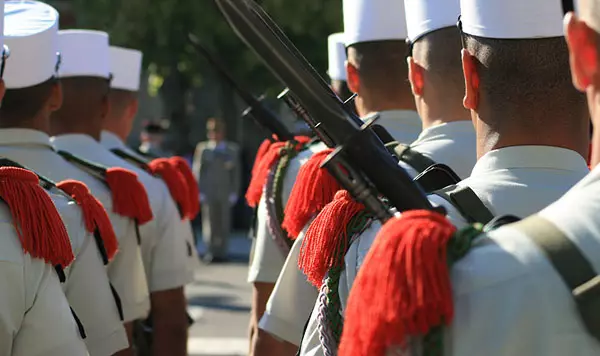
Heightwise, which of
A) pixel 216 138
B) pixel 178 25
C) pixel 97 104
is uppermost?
pixel 97 104

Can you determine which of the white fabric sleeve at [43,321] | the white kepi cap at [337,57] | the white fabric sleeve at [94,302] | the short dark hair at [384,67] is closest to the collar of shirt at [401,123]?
the short dark hair at [384,67]

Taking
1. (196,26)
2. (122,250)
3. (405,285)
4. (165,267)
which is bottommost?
(196,26)

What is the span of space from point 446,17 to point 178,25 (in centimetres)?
1279

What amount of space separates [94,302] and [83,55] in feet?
5.53

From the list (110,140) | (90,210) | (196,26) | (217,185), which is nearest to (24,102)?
(90,210)

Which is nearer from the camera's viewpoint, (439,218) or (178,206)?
(439,218)

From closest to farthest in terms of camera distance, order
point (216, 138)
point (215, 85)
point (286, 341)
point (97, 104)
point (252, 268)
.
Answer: point (286, 341)
point (252, 268)
point (97, 104)
point (216, 138)
point (215, 85)

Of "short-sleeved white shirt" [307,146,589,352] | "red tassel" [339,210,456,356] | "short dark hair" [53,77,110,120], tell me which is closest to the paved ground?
"short dark hair" [53,77,110,120]

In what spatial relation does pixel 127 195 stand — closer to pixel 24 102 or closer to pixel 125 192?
pixel 125 192

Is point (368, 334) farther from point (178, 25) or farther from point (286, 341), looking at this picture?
point (178, 25)

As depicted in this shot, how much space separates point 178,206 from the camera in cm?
486

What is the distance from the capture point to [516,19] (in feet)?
6.73

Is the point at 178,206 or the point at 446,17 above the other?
the point at 446,17

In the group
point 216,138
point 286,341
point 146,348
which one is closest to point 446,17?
point 286,341
